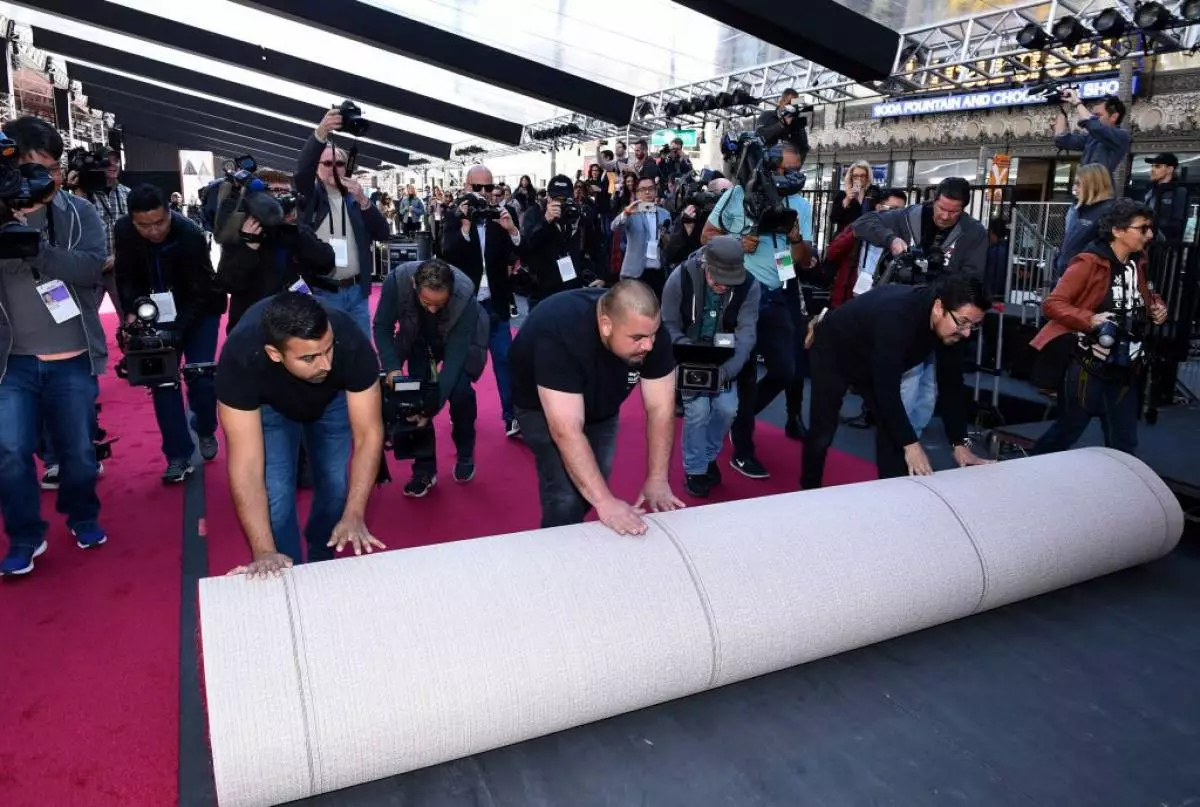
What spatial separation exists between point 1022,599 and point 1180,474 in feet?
5.25

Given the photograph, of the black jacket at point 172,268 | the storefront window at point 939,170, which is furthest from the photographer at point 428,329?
the storefront window at point 939,170

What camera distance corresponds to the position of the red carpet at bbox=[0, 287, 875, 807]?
7.10ft

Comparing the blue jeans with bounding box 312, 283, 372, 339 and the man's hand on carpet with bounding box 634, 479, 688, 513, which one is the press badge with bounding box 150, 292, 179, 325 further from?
the man's hand on carpet with bounding box 634, 479, 688, 513

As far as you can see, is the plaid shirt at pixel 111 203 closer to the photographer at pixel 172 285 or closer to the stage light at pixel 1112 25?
the photographer at pixel 172 285

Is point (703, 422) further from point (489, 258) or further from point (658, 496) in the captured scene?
point (489, 258)

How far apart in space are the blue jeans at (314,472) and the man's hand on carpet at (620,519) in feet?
3.29

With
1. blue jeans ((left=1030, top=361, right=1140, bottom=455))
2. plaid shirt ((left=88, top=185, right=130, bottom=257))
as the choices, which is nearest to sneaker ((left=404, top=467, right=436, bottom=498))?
blue jeans ((left=1030, top=361, right=1140, bottom=455))

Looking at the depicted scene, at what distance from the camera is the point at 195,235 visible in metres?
4.18

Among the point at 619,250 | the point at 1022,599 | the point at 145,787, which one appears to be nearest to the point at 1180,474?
the point at 1022,599

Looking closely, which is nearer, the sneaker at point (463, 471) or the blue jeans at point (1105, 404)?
the blue jeans at point (1105, 404)

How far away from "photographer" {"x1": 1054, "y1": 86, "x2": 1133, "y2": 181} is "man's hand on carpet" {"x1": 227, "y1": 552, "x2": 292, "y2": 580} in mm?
5736

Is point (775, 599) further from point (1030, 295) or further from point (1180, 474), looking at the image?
point (1030, 295)

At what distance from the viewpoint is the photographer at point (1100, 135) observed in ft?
18.6

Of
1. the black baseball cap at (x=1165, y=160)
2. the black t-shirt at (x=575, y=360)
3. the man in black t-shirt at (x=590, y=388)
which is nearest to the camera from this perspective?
the man in black t-shirt at (x=590, y=388)
